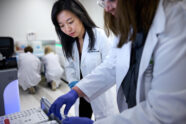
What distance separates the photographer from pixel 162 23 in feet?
1.82

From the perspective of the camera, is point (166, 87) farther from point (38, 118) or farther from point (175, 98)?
point (38, 118)

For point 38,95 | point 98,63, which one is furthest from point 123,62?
point 38,95

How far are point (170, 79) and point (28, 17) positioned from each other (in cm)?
445

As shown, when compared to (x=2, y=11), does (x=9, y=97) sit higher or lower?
lower

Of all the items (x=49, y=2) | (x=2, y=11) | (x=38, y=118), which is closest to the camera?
(x=38, y=118)

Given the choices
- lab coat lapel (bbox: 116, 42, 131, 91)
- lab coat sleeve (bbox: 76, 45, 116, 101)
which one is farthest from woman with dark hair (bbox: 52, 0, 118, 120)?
lab coat lapel (bbox: 116, 42, 131, 91)

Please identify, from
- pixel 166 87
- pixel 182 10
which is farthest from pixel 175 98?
pixel 182 10

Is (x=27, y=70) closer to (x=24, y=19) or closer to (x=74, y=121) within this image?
(x=24, y=19)

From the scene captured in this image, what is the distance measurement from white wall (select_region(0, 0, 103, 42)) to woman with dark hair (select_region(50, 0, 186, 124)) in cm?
358

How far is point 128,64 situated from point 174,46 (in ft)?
0.91

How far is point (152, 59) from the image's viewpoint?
64 centimetres

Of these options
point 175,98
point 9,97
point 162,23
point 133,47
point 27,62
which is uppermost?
point 162,23

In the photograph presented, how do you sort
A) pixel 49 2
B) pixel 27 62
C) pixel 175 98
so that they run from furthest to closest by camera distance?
pixel 49 2, pixel 27 62, pixel 175 98

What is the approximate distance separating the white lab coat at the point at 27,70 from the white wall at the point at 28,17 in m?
1.25
